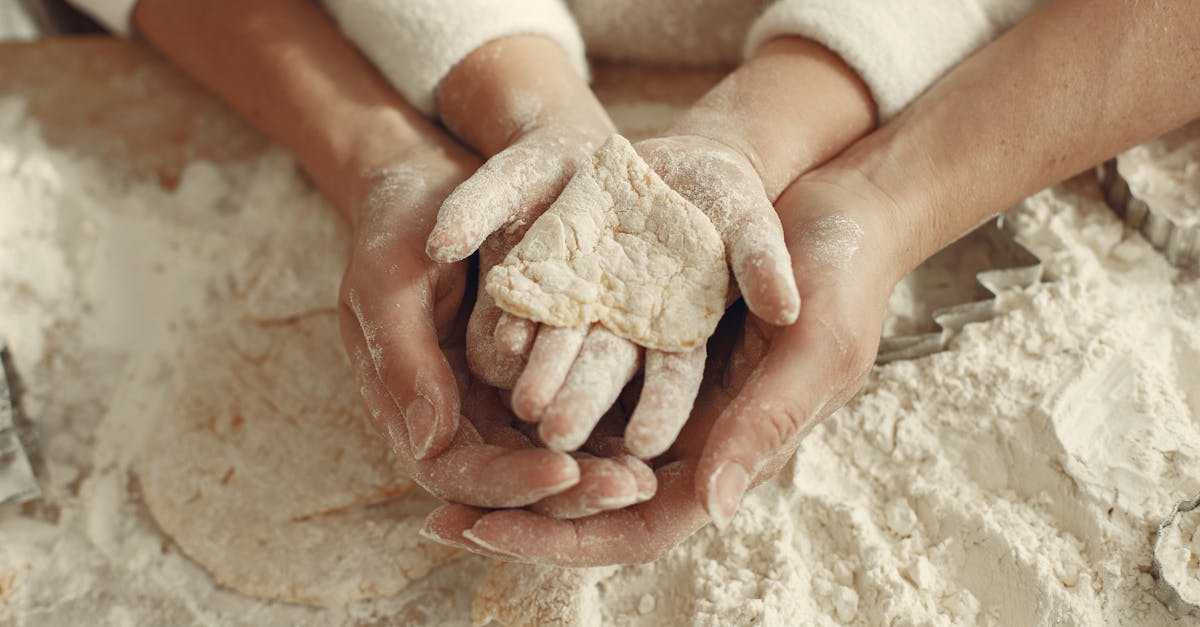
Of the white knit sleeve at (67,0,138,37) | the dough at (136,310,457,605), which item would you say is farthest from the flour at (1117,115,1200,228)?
the white knit sleeve at (67,0,138,37)

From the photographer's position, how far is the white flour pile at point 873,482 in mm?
1103

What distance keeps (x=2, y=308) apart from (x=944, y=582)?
1454mm

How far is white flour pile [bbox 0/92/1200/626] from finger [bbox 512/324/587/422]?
0.30 meters

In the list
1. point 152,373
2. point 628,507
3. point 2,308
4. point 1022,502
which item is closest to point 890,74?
point 1022,502

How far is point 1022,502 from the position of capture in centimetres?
116

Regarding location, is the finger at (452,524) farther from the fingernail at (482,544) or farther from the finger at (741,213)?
the finger at (741,213)

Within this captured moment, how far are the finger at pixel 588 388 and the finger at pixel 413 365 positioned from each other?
123 mm

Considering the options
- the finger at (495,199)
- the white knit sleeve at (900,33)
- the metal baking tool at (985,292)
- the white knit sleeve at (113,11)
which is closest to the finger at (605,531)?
the finger at (495,199)

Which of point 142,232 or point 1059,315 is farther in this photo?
point 142,232

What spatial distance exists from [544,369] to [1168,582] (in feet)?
2.36

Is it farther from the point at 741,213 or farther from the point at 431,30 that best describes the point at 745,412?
the point at 431,30

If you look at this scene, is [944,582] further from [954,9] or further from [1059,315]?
[954,9]

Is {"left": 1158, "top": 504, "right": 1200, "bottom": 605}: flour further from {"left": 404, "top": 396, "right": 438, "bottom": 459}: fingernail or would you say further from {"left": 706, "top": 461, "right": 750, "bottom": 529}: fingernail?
{"left": 404, "top": 396, "right": 438, "bottom": 459}: fingernail

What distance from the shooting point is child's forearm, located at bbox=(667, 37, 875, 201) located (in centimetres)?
125
